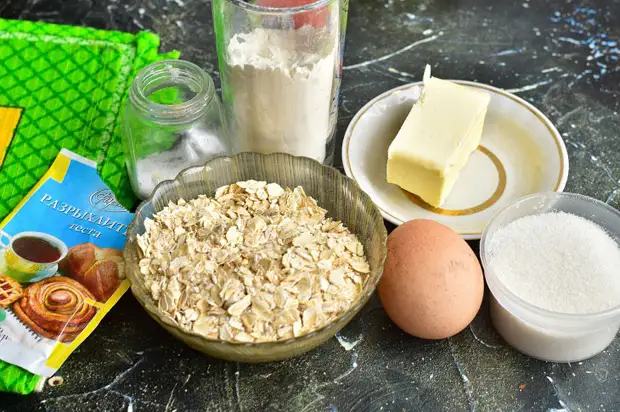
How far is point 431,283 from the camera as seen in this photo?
0.85 meters

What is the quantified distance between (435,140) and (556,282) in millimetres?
284

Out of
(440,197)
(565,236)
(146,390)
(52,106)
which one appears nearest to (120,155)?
(52,106)

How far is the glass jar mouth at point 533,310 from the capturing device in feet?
2.68

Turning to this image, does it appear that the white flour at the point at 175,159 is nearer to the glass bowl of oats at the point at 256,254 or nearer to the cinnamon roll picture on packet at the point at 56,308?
the glass bowl of oats at the point at 256,254

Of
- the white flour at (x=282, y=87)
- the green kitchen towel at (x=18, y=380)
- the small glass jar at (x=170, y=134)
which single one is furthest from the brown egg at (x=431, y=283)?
the green kitchen towel at (x=18, y=380)

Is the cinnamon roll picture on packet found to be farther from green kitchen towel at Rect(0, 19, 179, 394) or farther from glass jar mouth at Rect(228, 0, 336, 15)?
glass jar mouth at Rect(228, 0, 336, 15)

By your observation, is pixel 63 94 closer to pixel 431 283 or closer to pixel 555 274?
pixel 431 283

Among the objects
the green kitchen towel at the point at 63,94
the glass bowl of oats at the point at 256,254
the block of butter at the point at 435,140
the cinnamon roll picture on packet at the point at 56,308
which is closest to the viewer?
the glass bowl of oats at the point at 256,254

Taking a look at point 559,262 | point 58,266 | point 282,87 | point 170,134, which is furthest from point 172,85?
point 559,262

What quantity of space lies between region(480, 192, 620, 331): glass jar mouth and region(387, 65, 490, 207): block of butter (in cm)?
13

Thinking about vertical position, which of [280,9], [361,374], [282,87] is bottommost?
[361,374]

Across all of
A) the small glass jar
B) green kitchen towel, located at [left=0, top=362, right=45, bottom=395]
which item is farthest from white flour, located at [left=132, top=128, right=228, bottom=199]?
green kitchen towel, located at [left=0, top=362, right=45, bottom=395]

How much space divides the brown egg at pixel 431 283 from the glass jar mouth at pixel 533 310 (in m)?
0.02

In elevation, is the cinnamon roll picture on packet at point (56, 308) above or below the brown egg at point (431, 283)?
below
